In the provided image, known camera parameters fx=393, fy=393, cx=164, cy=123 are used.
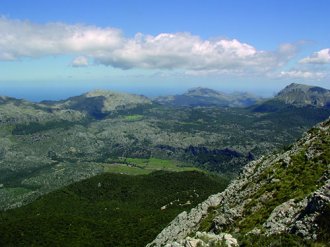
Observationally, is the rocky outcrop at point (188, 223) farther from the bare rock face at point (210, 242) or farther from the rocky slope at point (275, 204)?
the bare rock face at point (210, 242)

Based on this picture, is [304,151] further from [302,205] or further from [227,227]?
[302,205]

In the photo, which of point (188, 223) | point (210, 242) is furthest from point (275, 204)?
point (188, 223)

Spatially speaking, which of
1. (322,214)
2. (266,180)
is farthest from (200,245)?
(266,180)

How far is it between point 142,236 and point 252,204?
135998mm

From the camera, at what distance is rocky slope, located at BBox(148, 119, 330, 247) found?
141ft

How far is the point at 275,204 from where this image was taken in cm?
6156

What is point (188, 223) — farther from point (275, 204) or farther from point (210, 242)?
point (210, 242)

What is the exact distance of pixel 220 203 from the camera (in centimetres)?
9144

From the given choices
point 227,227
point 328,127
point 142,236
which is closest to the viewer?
point 227,227

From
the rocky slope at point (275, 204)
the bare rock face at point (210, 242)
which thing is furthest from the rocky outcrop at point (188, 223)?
Result: the bare rock face at point (210, 242)

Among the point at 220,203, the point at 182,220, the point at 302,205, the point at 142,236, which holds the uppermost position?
the point at 302,205

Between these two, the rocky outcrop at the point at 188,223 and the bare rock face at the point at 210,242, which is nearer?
the bare rock face at the point at 210,242

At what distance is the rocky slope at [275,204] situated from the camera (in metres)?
43.0

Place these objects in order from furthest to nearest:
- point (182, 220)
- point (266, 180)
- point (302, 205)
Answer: point (182, 220) → point (266, 180) → point (302, 205)
